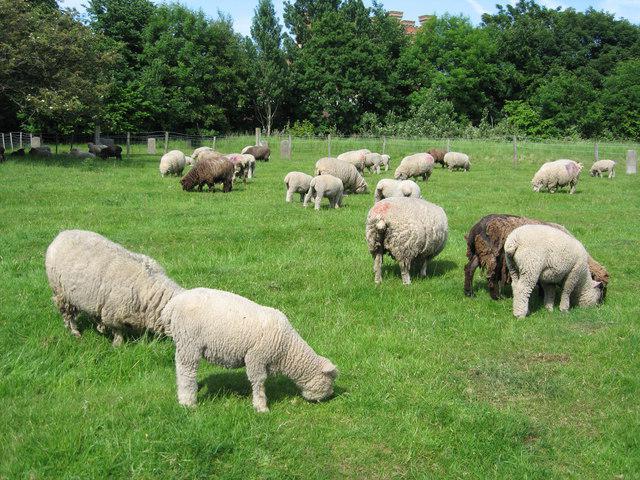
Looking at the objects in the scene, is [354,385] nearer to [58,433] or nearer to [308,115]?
[58,433]

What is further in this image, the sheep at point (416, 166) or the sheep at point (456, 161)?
the sheep at point (456, 161)

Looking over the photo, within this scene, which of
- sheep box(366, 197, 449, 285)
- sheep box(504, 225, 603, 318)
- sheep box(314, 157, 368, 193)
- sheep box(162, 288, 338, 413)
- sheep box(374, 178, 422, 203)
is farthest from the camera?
sheep box(314, 157, 368, 193)

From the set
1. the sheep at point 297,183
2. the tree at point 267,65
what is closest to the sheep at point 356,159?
the sheep at point 297,183

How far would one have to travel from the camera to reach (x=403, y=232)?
9.76 metres

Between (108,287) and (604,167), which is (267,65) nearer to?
(604,167)

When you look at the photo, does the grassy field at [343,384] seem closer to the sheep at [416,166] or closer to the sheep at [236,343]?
the sheep at [236,343]

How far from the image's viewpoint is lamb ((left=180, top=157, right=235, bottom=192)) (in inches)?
793

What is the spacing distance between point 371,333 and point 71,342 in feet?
10.8

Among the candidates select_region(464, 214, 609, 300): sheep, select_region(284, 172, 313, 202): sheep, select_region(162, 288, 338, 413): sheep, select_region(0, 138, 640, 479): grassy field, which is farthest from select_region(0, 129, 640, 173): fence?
select_region(162, 288, 338, 413): sheep

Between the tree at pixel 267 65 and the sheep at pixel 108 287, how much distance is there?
54680mm

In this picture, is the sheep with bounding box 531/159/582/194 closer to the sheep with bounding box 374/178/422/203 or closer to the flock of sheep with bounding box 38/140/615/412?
the sheep with bounding box 374/178/422/203

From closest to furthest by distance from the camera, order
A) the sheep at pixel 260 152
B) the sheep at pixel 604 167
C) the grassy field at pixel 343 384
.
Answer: the grassy field at pixel 343 384, the sheep at pixel 604 167, the sheep at pixel 260 152

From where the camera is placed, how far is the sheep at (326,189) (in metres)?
16.7

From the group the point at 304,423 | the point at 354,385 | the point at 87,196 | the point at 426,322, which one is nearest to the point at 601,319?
the point at 426,322
